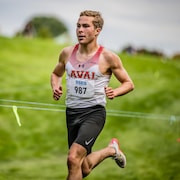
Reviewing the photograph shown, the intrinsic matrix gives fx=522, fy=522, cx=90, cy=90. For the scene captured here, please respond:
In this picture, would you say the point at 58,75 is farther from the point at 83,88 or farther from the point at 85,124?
the point at 85,124

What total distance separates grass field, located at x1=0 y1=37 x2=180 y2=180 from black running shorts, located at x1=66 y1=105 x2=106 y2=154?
993 mm

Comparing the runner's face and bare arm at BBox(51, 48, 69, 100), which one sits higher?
the runner's face

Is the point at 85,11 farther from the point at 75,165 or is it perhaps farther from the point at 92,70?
the point at 75,165

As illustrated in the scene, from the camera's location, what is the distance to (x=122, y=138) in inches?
445

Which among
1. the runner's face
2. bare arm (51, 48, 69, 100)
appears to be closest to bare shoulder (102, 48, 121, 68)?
the runner's face

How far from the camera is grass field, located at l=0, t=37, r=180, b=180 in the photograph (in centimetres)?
826

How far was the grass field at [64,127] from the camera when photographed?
8258 mm

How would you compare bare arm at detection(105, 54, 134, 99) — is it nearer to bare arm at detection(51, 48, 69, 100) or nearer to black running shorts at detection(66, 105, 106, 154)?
black running shorts at detection(66, 105, 106, 154)

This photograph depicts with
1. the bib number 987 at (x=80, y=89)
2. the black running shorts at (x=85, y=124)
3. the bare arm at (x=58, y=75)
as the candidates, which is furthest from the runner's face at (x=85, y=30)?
the black running shorts at (x=85, y=124)

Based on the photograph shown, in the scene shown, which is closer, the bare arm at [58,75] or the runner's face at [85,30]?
the runner's face at [85,30]

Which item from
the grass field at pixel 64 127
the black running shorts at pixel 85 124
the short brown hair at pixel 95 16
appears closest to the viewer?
the black running shorts at pixel 85 124

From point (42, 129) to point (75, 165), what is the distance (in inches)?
257

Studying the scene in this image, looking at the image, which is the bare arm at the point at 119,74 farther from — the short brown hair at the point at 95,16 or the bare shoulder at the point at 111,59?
the short brown hair at the point at 95,16

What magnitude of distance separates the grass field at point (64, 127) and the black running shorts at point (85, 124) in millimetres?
993
